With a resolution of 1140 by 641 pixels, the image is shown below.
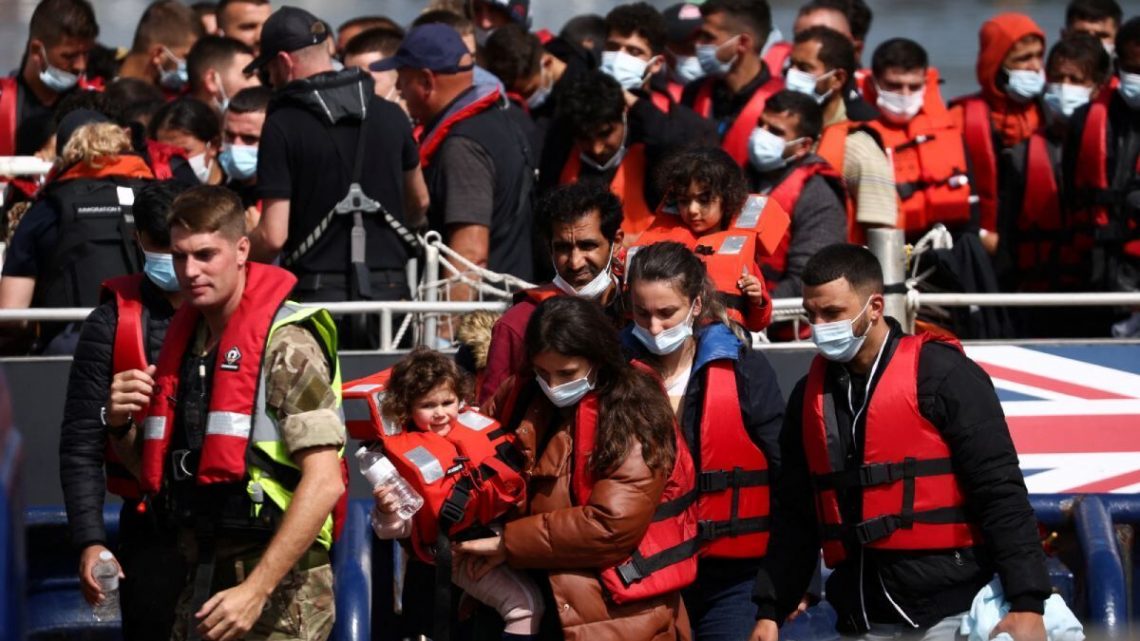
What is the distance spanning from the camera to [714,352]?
5.88 m

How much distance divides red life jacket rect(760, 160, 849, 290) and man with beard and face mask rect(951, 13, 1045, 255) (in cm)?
195

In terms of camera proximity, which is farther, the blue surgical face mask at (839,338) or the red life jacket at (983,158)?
the red life jacket at (983,158)

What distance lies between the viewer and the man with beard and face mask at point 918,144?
8.92 m

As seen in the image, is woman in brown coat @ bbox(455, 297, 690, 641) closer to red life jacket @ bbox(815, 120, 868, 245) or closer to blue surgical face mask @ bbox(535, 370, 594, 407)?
blue surgical face mask @ bbox(535, 370, 594, 407)

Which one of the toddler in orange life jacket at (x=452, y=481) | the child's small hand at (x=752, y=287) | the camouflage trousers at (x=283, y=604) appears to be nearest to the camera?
the camouflage trousers at (x=283, y=604)

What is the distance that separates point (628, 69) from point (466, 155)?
1.26 meters

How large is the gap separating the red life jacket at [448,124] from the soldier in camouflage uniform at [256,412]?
2.73m

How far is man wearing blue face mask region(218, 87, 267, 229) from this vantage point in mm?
8336

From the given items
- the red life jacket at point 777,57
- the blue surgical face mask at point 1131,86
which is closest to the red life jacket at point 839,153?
the blue surgical face mask at point 1131,86

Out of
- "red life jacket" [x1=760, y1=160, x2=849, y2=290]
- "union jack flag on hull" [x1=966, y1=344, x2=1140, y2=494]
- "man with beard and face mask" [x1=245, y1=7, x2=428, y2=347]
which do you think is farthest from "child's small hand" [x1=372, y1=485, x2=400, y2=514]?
"union jack flag on hull" [x1=966, y1=344, x2=1140, y2=494]

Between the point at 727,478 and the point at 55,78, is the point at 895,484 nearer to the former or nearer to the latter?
the point at 727,478

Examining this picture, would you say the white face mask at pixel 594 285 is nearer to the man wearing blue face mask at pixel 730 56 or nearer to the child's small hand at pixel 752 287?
the child's small hand at pixel 752 287

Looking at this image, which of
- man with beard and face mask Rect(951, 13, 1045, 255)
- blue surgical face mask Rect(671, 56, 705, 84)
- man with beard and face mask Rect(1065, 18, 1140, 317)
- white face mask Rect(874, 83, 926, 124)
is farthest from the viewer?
blue surgical face mask Rect(671, 56, 705, 84)

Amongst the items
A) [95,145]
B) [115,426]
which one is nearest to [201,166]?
[95,145]
